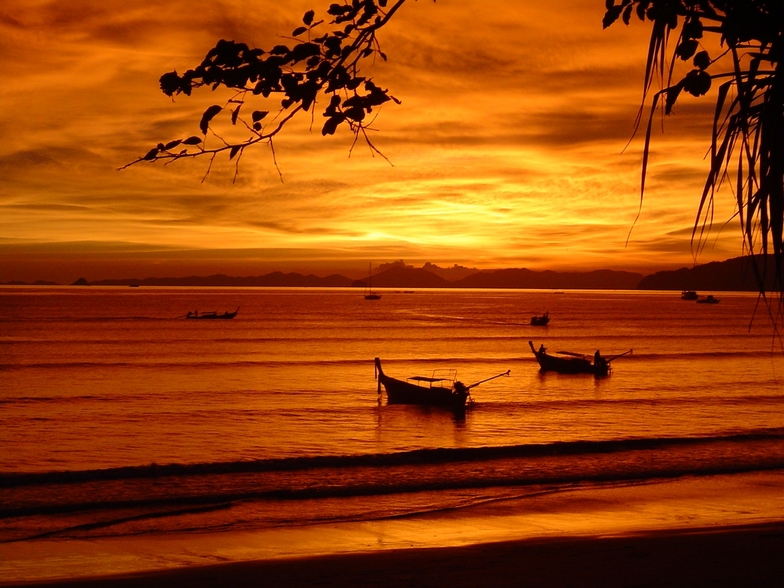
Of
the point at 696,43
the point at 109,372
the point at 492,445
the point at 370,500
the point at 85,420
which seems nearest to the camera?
the point at 696,43

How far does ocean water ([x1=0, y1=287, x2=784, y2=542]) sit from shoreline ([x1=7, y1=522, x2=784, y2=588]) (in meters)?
4.87

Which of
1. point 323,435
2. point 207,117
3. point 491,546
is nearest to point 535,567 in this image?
point 491,546

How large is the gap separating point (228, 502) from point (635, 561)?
10.0m

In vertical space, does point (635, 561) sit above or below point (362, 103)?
below

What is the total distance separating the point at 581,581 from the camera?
24.7 ft

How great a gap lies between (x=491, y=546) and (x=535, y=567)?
1650 mm

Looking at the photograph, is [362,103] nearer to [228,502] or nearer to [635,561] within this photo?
[635,561]

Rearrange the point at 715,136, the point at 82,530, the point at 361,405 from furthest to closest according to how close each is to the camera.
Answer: the point at 361,405 < the point at 82,530 < the point at 715,136

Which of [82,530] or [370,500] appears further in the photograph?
[370,500]

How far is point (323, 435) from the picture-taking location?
26125mm

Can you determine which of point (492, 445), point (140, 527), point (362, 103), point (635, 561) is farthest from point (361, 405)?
point (362, 103)

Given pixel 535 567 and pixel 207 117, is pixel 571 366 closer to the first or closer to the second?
pixel 535 567

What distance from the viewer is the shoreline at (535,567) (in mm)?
7605

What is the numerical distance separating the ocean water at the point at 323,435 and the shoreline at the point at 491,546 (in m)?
0.97
